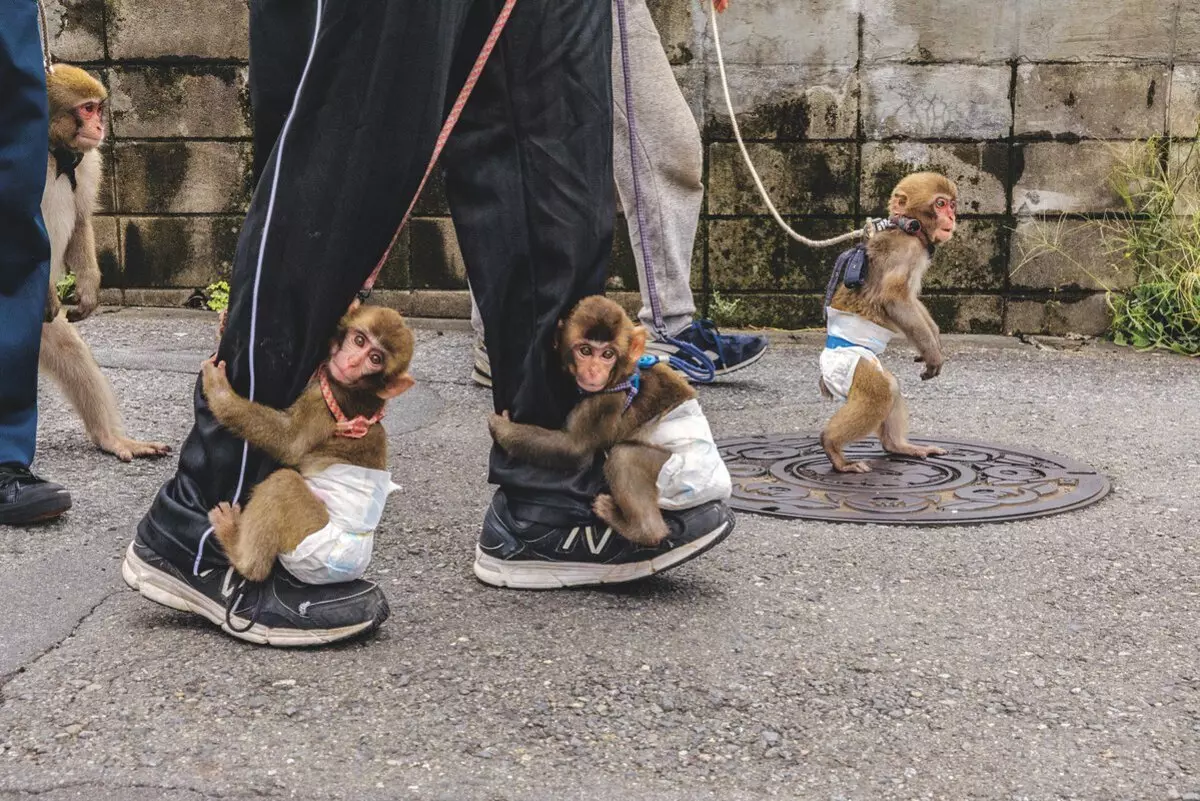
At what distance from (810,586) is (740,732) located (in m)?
0.84

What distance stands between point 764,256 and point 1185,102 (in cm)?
195

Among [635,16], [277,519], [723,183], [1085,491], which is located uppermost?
[635,16]

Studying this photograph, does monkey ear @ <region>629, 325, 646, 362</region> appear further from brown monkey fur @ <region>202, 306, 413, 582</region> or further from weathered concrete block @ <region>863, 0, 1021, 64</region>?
weathered concrete block @ <region>863, 0, 1021, 64</region>

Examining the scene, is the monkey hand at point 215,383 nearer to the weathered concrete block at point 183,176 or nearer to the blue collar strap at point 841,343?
the blue collar strap at point 841,343

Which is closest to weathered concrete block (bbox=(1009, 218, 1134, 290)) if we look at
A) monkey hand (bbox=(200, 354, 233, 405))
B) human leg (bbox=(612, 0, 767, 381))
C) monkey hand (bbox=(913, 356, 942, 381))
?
human leg (bbox=(612, 0, 767, 381))

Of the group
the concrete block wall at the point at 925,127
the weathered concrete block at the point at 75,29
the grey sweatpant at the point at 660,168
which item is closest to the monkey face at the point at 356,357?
the grey sweatpant at the point at 660,168

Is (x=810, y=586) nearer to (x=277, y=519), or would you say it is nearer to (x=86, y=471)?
(x=277, y=519)

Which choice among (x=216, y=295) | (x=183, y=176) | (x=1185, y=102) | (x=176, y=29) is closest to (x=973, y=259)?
(x=1185, y=102)

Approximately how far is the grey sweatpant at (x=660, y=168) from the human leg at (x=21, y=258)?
5.96 ft

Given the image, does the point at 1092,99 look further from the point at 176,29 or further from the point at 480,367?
the point at 176,29

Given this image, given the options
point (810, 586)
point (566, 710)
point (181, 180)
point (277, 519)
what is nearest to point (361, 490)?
point (277, 519)

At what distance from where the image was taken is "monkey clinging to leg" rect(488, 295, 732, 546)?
2.89 m

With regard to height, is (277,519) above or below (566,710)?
above

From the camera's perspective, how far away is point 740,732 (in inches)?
91.5
